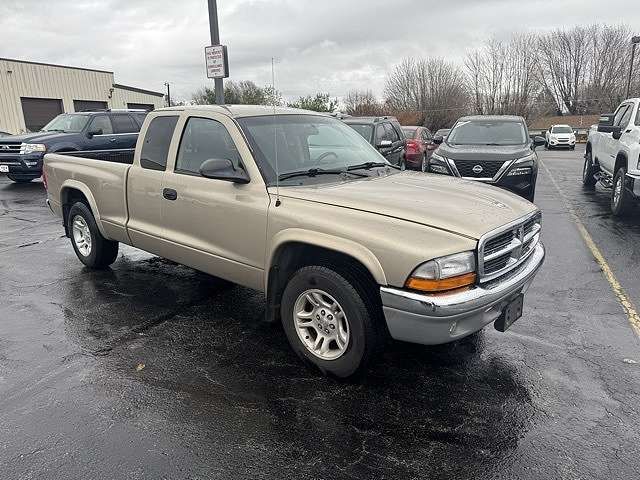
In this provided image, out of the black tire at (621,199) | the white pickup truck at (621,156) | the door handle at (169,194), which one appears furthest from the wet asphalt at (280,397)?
the black tire at (621,199)

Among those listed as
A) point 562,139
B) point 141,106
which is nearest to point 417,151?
point 562,139

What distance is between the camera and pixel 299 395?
3320 mm

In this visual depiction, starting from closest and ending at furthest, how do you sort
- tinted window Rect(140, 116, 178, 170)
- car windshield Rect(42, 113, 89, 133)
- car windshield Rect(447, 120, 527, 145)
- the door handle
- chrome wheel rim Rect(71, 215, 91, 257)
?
the door handle
tinted window Rect(140, 116, 178, 170)
chrome wheel rim Rect(71, 215, 91, 257)
car windshield Rect(447, 120, 527, 145)
car windshield Rect(42, 113, 89, 133)

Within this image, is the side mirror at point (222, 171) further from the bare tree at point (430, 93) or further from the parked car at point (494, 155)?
the bare tree at point (430, 93)

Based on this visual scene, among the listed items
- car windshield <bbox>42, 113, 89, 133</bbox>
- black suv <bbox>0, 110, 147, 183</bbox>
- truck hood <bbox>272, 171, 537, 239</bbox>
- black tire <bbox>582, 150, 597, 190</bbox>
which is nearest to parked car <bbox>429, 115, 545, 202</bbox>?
black tire <bbox>582, 150, 597, 190</bbox>

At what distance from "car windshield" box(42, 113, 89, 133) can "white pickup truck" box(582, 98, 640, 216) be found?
12.4 meters

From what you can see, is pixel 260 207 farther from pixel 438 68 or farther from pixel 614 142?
pixel 438 68

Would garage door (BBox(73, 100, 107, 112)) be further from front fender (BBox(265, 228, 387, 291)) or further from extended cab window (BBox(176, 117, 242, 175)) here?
front fender (BBox(265, 228, 387, 291))

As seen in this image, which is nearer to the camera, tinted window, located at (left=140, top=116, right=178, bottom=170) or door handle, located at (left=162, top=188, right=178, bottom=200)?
door handle, located at (left=162, top=188, right=178, bottom=200)

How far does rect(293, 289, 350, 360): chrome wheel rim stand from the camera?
11.1 ft

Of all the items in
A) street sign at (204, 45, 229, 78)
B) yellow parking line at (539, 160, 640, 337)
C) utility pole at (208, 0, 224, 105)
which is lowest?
yellow parking line at (539, 160, 640, 337)

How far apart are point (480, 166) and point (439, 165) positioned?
763 mm

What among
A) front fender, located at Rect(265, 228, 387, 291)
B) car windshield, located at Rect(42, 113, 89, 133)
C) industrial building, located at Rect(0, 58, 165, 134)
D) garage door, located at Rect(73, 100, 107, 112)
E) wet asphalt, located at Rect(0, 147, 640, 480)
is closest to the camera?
wet asphalt, located at Rect(0, 147, 640, 480)

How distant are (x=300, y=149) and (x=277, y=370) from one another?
6.02 feet
